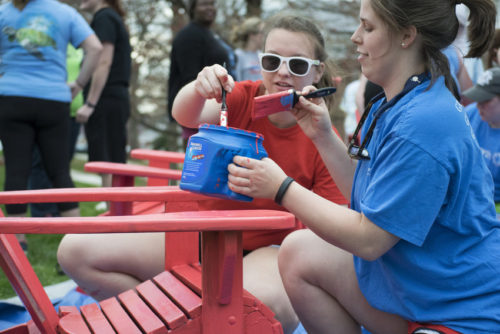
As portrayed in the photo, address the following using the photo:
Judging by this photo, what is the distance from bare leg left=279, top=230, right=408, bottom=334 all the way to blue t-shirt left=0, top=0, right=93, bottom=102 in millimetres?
2219

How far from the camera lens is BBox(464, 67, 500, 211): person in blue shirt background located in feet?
10.3

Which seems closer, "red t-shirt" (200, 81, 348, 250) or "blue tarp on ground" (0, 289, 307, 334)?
"red t-shirt" (200, 81, 348, 250)

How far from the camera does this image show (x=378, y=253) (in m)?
1.43

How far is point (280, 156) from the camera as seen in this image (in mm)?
2193

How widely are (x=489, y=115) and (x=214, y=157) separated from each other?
2.35 m

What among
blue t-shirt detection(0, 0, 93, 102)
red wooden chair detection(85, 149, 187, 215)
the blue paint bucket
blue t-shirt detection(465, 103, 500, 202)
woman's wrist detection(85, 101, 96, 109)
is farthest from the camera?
woman's wrist detection(85, 101, 96, 109)

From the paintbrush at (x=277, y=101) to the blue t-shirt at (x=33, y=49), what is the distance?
212cm

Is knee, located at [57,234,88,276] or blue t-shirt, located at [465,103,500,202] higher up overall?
blue t-shirt, located at [465,103,500,202]

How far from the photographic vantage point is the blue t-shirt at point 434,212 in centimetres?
137

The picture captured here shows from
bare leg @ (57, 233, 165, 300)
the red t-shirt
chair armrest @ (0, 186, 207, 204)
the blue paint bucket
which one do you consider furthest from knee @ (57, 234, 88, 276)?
the blue paint bucket

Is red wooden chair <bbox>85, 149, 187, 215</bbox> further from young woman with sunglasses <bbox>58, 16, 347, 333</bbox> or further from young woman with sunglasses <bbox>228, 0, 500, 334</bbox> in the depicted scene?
young woman with sunglasses <bbox>228, 0, 500, 334</bbox>

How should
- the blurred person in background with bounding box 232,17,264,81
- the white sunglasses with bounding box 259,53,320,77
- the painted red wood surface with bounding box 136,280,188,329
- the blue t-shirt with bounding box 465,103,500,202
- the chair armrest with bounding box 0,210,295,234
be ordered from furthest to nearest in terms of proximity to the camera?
the blurred person in background with bounding box 232,17,264,81, the blue t-shirt with bounding box 465,103,500,202, the white sunglasses with bounding box 259,53,320,77, the painted red wood surface with bounding box 136,280,188,329, the chair armrest with bounding box 0,210,295,234

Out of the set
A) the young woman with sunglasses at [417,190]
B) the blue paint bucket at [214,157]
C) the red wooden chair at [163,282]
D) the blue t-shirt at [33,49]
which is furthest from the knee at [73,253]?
the blue t-shirt at [33,49]

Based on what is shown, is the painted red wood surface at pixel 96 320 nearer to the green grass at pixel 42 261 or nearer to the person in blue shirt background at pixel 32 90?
the green grass at pixel 42 261
